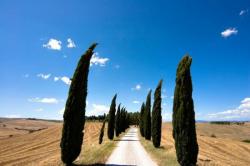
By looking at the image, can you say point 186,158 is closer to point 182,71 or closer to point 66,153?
point 182,71

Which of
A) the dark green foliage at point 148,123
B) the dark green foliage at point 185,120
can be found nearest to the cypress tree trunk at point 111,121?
the dark green foliage at point 148,123

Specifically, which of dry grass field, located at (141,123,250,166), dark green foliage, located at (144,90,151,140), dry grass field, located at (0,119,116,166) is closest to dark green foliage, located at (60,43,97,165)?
dry grass field, located at (0,119,116,166)

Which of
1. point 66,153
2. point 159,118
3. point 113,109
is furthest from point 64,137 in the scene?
point 113,109

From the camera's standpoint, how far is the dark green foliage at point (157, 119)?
24.5m

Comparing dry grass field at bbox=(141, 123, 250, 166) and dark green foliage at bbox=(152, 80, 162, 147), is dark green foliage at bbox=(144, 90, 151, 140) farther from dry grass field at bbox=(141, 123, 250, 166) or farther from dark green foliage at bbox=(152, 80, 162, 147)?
dark green foliage at bbox=(152, 80, 162, 147)

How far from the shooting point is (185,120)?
46.5 feet

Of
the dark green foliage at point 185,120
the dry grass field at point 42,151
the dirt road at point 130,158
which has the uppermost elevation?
the dark green foliage at point 185,120

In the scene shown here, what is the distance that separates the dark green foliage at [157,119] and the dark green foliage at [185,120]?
33.0ft

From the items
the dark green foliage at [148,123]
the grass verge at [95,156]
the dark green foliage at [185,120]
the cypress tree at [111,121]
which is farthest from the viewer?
the cypress tree at [111,121]

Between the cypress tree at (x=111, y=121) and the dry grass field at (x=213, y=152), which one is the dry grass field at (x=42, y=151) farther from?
the dry grass field at (x=213, y=152)

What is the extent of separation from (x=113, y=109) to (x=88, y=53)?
2635 centimetres

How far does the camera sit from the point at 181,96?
576 inches

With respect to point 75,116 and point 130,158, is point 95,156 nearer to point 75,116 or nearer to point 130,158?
point 130,158

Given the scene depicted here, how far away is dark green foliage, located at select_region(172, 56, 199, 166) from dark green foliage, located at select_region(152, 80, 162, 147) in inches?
396
